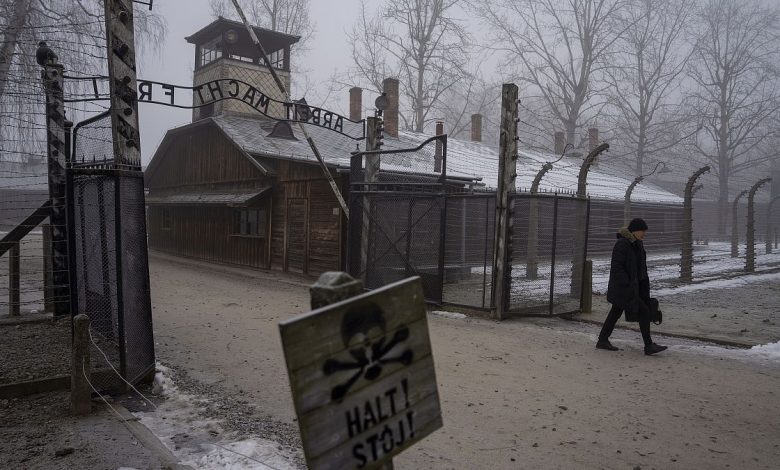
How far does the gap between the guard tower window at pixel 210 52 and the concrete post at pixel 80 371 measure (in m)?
19.4

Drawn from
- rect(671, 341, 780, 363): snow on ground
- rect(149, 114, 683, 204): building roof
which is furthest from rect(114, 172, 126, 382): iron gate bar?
rect(149, 114, 683, 204): building roof

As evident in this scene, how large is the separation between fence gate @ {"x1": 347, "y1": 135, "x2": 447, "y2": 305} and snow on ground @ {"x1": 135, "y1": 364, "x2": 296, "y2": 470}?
5817mm

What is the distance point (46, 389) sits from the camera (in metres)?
5.00

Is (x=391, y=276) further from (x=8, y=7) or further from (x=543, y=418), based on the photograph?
(x=8, y=7)

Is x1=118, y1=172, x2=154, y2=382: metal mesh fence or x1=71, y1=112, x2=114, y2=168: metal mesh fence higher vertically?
x1=71, y1=112, x2=114, y2=168: metal mesh fence

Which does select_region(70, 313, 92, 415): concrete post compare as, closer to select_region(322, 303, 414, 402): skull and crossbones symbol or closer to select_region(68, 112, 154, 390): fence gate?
select_region(68, 112, 154, 390): fence gate

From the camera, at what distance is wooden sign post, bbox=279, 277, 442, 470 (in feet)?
5.87

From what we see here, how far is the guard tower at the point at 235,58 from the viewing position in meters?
20.8

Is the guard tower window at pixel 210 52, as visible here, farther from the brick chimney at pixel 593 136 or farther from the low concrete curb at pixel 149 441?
the brick chimney at pixel 593 136

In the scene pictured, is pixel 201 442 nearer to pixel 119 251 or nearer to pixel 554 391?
pixel 119 251

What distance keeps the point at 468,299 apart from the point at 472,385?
5.76m

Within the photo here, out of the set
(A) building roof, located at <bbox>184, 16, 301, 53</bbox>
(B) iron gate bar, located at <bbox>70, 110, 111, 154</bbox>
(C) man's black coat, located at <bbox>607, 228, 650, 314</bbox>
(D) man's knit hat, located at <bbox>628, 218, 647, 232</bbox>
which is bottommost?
(C) man's black coat, located at <bbox>607, 228, 650, 314</bbox>

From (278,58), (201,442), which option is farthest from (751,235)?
(278,58)

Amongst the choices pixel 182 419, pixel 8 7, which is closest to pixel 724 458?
pixel 182 419
